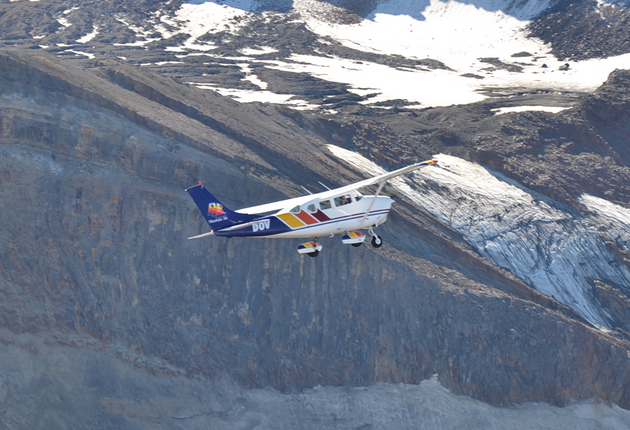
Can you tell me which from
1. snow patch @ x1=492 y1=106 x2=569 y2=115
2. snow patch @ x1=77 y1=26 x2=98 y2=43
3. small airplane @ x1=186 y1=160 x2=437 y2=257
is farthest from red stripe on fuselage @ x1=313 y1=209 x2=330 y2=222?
snow patch @ x1=77 y1=26 x2=98 y2=43

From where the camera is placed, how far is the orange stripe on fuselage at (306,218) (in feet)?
93.0

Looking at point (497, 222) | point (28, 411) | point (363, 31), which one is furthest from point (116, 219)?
point (363, 31)

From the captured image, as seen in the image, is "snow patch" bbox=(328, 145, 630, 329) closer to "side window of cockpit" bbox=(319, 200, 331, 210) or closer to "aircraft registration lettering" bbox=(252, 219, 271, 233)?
"side window of cockpit" bbox=(319, 200, 331, 210)

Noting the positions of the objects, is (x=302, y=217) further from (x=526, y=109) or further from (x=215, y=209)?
(x=526, y=109)

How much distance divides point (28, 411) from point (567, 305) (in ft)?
127

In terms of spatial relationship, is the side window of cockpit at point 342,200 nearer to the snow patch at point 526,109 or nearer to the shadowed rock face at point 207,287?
the shadowed rock face at point 207,287

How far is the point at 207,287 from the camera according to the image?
4044 cm

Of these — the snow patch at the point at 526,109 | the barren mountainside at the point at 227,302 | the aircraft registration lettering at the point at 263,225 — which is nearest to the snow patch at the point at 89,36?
the barren mountainside at the point at 227,302

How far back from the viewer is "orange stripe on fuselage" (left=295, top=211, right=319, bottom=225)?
28.4 m

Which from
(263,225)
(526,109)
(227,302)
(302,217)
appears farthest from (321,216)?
(526,109)

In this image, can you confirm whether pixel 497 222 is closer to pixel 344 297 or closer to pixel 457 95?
pixel 344 297

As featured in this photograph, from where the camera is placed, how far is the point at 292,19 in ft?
387

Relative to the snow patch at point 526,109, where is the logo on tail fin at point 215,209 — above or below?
above

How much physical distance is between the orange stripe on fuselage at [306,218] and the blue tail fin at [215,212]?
2319mm
